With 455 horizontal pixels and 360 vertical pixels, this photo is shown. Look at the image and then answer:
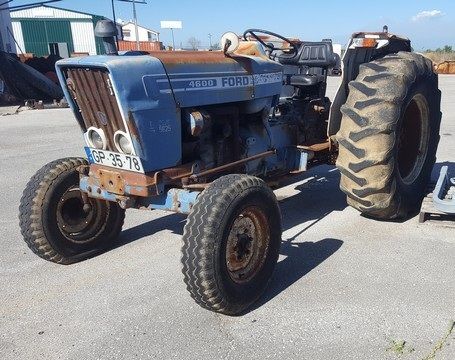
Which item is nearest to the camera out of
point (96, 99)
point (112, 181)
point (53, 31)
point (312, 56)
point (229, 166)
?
point (96, 99)

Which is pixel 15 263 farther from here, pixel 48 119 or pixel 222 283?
pixel 48 119

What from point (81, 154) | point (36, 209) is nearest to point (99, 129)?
point (36, 209)

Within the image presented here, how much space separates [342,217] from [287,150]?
89cm

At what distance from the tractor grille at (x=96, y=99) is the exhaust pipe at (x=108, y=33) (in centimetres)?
28

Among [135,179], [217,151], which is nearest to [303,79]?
[217,151]

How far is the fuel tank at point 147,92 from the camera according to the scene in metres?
3.00

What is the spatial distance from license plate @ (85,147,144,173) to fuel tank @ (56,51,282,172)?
43 millimetres

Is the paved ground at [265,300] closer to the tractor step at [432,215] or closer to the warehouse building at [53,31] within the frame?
the tractor step at [432,215]

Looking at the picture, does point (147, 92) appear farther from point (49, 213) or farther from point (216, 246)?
point (49, 213)

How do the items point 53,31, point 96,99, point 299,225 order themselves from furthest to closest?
point 53,31 → point 299,225 → point 96,99

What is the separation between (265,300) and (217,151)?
1.32 meters

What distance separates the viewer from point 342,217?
4.74 m

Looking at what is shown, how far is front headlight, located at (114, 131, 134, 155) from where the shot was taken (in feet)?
10.4

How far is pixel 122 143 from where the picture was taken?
10.6ft
